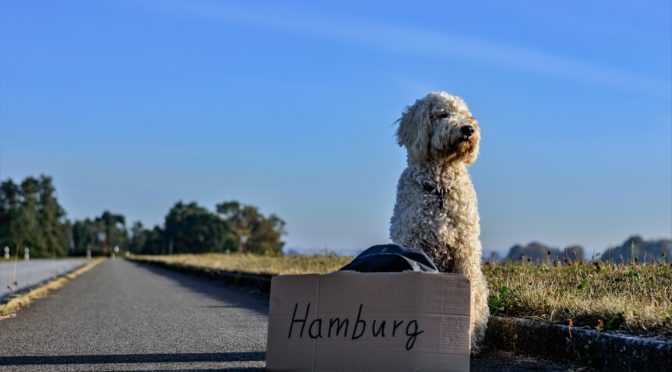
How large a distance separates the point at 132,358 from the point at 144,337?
1397 mm

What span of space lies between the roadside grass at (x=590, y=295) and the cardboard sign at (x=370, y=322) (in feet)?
4.16

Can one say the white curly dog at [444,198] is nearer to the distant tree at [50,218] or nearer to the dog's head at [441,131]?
the dog's head at [441,131]

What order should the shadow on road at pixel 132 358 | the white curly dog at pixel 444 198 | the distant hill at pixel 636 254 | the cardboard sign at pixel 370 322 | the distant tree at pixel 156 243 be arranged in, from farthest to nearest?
the distant tree at pixel 156 243 → the distant hill at pixel 636 254 → the shadow on road at pixel 132 358 → the white curly dog at pixel 444 198 → the cardboard sign at pixel 370 322

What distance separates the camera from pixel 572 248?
10641mm

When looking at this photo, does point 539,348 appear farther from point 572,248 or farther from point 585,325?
point 572,248

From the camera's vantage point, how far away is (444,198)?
567 cm

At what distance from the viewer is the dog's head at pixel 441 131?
548 centimetres

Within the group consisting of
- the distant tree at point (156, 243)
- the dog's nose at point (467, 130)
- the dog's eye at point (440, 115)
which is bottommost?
the distant tree at point (156, 243)

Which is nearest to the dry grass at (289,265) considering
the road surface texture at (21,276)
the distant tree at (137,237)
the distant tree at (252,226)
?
the road surface texture at (21,276)

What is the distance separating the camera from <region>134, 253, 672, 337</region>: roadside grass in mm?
5180

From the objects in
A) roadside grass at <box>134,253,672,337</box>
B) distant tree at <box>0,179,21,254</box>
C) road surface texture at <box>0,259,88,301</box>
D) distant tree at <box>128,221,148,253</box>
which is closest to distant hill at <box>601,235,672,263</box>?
roadside grass at <box>134,253,672,337</box>

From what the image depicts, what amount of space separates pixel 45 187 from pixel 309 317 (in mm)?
135221

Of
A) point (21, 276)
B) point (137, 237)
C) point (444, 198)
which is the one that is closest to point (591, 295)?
point (444, 198)

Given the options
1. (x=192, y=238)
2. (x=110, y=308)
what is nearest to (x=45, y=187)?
(x=192, y=238)
